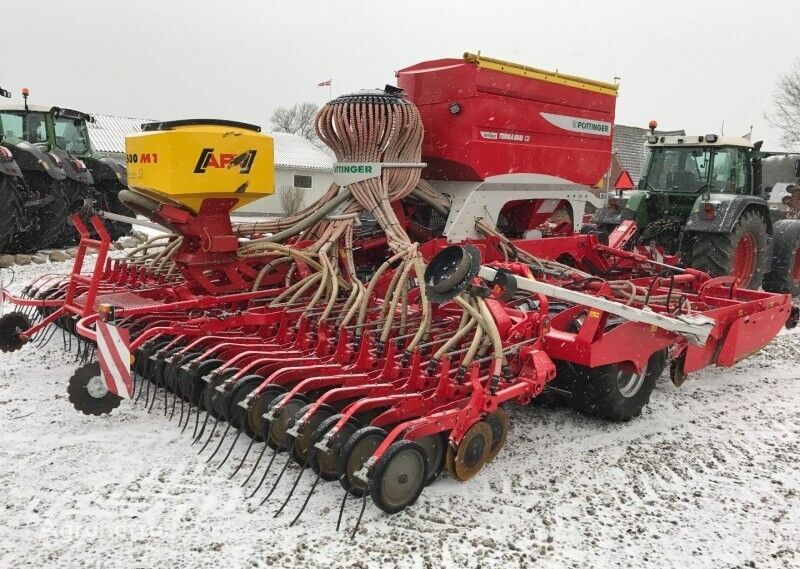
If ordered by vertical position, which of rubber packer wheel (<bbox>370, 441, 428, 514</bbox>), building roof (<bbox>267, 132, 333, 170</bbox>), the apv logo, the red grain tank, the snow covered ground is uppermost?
building roof (<bbox>267, 132, 333, 170</bbox>)

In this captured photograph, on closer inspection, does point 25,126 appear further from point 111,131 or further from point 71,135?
point 111,131

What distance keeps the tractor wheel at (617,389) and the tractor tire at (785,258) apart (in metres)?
4.43

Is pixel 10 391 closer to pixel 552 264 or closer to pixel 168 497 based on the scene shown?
pixel 168 497

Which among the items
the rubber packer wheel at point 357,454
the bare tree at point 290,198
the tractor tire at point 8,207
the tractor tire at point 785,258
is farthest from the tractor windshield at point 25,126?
the bare tree at point 290,198

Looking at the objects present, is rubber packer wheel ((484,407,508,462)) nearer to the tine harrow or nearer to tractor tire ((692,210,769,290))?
the tine harrow

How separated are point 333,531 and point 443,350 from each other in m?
0.87

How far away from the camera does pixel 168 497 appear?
244cm

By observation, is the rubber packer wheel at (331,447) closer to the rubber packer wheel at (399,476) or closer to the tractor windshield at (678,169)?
the rubber packer wheel at (399,476)

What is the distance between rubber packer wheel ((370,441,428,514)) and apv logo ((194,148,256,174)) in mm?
1895

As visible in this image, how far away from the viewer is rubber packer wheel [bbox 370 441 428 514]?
87.4 inches

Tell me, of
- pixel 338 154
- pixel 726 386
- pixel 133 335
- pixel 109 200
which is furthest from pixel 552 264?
pixel 109 200

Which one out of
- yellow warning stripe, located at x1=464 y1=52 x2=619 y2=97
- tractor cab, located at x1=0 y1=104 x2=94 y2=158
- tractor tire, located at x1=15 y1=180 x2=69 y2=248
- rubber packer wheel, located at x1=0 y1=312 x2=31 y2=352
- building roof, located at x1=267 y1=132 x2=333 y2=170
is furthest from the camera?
building roof, located at x1=267 y1=132 x2=333 y2=170

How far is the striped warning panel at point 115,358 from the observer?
2.78m

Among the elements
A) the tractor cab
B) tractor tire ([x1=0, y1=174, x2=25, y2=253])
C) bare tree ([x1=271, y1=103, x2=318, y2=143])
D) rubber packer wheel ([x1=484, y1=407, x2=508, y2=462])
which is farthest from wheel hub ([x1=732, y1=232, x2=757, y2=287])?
bare tree ([x1=271, y1=103, x2=318, y2=143])
